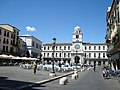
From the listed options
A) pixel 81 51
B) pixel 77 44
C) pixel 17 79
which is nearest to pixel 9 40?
pixel 77 44

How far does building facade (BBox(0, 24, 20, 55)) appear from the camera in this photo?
71.2 metres

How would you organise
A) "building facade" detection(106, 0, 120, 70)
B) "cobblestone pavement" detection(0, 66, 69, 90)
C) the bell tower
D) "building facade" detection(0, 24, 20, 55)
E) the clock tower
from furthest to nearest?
the bell tower, the clock tower, "building facade" detection(0, 24, 20, 55), "building facade" detection(106, 0, 120, 70), "cobblestone pavement" detection(0, 66, 69, 90)

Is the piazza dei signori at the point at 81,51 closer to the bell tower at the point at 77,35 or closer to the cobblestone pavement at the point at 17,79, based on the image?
the bell tower at the point at 77,35

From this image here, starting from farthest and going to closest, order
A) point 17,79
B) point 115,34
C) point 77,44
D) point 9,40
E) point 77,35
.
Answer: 1. point 77,44
2. point 77,35
3. point 9,40
4. point 115,34
5. point 17,79

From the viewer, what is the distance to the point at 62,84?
Answer: 17.0 metres

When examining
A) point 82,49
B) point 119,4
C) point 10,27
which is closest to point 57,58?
point 82,49

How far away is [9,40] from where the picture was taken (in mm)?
76750

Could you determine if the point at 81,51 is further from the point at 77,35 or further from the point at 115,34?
the point at 115,34

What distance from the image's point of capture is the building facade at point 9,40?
71250 millimetres

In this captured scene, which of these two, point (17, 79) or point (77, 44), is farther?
point (77, 44)

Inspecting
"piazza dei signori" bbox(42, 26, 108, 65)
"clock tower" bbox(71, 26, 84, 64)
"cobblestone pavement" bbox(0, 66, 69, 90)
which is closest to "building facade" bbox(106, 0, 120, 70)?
"cobblestone pavement" bbox(0, 66, 69, 90)

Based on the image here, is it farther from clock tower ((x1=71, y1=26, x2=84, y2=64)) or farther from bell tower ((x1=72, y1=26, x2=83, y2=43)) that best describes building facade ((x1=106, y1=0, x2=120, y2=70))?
bell tower ((x1=72, y1=26, x2=83, y2=43))

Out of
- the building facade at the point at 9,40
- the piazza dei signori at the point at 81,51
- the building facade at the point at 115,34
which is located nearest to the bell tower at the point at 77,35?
the piazza dei signori at the point at 81,51

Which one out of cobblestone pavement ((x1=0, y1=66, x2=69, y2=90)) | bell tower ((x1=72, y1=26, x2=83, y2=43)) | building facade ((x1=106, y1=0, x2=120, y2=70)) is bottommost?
→ cobblestone pavement ((x1=0, y1=66, x2=69, y2=90))
